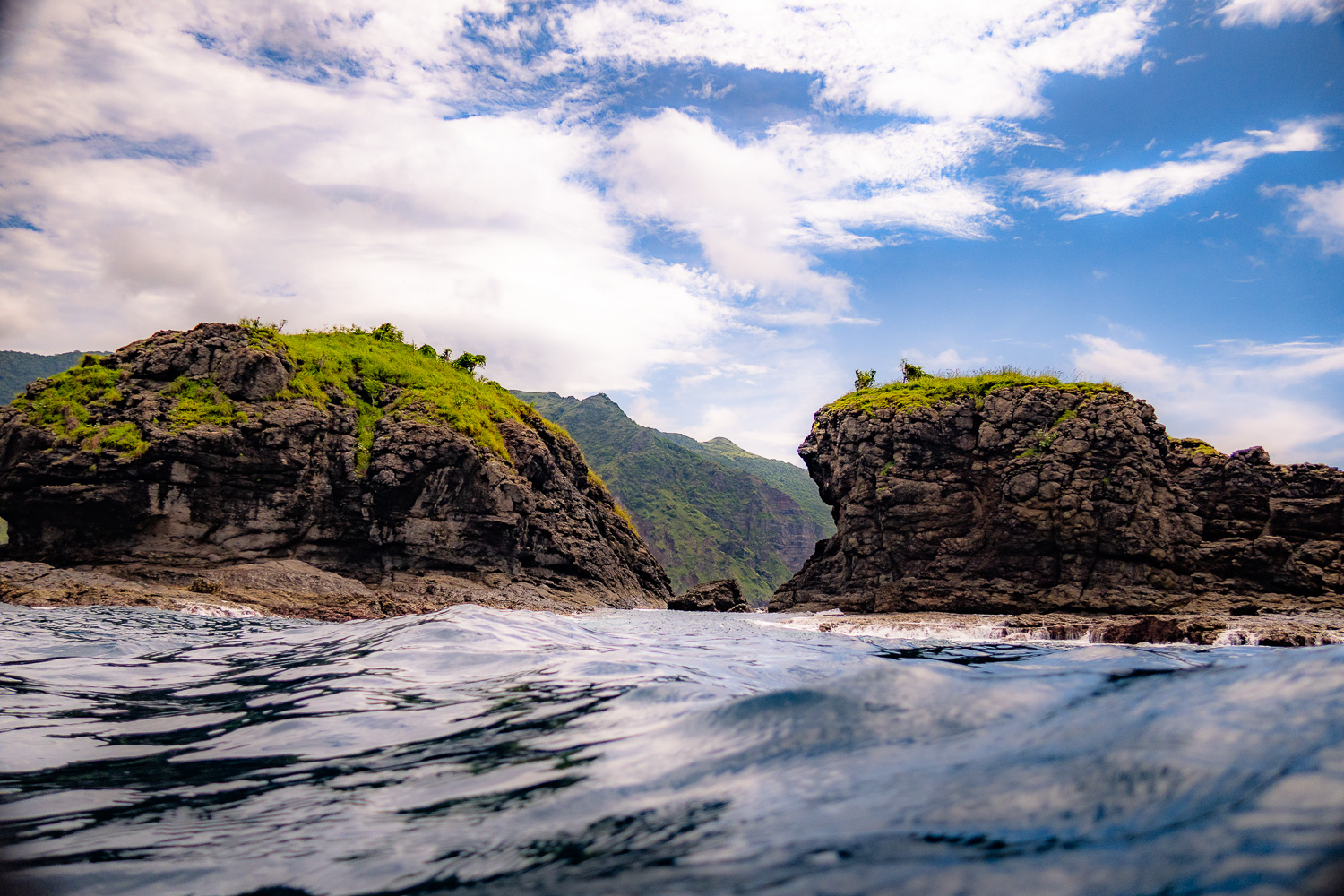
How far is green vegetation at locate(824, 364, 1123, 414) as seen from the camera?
3036 centimetres

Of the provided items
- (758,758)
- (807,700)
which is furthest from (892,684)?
(758,758)

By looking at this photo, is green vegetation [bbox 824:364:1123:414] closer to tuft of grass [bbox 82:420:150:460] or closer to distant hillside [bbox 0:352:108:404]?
tuft of grass [bbox 82:420:150:460]

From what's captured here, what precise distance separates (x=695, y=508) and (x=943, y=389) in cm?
9028

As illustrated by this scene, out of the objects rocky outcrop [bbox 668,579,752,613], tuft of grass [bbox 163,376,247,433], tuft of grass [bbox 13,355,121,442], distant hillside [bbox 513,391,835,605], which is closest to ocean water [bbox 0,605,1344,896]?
tuft of grass [bbox 163,376,247,433]

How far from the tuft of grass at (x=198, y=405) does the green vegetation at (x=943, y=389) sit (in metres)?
29.2

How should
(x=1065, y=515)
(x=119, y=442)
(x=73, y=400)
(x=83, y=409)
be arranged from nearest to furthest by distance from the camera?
1. (x=119, y=442)
2. (x=83, y=409)
3. (x=73, y=400)
4. (x=1065, y=515)

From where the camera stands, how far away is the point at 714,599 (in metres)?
35.8

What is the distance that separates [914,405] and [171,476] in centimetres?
Answer: 3270

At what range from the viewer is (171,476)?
25.2 meters

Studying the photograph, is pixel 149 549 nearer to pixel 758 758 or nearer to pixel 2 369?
pixel 758 758

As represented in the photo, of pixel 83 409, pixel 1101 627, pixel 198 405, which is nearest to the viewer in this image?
pixel 1101 627

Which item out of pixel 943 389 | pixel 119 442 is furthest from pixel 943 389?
pixel 119 442

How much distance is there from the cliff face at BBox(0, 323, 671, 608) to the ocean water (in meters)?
25.3

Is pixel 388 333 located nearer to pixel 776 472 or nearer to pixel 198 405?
pixel 198 405
